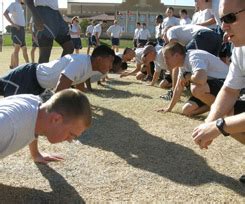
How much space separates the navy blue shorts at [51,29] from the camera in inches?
238

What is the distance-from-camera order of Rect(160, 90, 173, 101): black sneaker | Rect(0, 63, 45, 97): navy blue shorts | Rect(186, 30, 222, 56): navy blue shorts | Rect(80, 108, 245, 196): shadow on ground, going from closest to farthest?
1. Rect(80, 108, 245, 196): shadow on ground
2. Rect(0, 63, 45, 97): navy blue shorts
3. Rect(186, 30, 222, 56): navy blue shorts
4. Rect(160, 90, 173, 101): black sneaker

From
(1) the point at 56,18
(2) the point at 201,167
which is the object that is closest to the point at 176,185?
(2) the point at 201,167

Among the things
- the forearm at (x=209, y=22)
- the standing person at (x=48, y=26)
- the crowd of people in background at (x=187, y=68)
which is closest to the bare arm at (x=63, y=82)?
the crowd of people in background at (x=187, y=68)

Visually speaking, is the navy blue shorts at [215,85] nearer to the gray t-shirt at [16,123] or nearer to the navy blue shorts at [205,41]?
the navy blue shorts at [205,41]

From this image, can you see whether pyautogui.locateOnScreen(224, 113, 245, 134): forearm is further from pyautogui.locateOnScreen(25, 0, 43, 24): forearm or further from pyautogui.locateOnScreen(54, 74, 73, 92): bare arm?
pyautogui.locateOnScreen(25, 0, 43, 24): forearm

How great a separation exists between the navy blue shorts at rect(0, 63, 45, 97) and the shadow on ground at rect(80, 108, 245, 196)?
78cm

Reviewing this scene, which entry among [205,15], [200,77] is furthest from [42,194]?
[205,15]

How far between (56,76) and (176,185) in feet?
7.29

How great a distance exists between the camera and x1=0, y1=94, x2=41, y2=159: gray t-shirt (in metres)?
2.64

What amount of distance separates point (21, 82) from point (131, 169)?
1.76 meters

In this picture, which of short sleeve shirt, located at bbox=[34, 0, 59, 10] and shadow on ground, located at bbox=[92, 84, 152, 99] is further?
shadow on ground, located at bbox=[92, 84, 152, 99]

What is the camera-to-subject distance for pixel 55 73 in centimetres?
497

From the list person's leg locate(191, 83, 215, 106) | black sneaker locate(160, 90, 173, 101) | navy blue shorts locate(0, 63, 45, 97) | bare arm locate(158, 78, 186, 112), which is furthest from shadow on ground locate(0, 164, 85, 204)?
black sneaker locate(160, 90, 173, 101)

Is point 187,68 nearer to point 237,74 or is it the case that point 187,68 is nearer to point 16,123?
point 237,74
